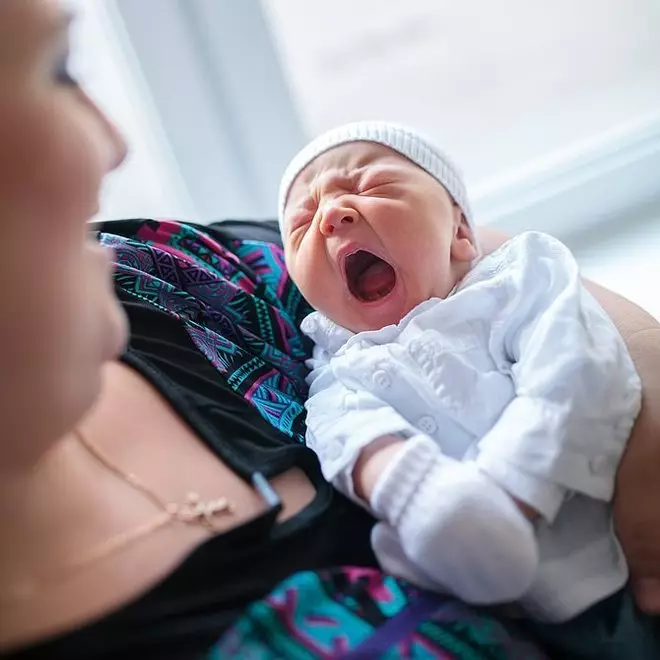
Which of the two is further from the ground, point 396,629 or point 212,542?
point 212,542

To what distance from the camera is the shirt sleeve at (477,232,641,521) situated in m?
0.75

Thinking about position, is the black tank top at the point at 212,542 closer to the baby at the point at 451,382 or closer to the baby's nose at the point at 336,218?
the baby at the point at 451,382

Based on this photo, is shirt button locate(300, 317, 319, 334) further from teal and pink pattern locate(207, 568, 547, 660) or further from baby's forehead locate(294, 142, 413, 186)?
teal and pink pattern locate(207, 568, 547, 660)

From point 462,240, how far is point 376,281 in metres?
0.12

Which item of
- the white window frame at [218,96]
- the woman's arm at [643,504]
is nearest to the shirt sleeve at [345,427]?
the woman's arm at [643,504]

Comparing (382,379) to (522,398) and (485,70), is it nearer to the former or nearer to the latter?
(522,398)

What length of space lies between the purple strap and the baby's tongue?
0.38 m

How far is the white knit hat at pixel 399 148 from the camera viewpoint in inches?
39.9

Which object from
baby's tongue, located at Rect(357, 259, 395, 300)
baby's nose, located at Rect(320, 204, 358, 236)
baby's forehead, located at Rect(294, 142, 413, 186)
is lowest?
baby's tongue, located at Rect(357, 259, 395, 300)

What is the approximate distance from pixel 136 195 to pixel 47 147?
108 cm

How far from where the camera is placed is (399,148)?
101 cm

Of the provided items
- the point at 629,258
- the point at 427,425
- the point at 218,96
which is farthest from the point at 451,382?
the point at 218,96

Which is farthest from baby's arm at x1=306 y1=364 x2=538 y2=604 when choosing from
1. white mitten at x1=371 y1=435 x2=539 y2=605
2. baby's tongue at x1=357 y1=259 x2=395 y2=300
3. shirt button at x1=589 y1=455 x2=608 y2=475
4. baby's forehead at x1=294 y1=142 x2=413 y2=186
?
baby's forehead at x1=294 y1=142 x2=413 y2=186

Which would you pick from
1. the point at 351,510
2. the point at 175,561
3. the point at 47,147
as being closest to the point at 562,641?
the point at 351,510
